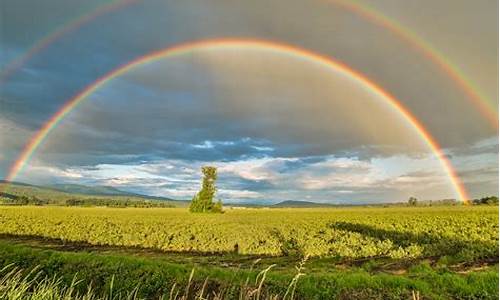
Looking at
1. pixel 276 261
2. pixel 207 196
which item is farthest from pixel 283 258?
pixel 207 196

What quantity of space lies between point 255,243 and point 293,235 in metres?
5.06

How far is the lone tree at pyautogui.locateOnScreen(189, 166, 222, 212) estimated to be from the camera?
306ft

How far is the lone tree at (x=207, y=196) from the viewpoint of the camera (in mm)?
93125

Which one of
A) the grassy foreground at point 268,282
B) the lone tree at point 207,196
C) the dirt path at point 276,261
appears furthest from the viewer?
the lone tree at point 207,196

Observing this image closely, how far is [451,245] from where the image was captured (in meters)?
29.6

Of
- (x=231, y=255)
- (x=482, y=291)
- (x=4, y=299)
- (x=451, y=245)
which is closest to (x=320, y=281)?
(x=482, y=291)

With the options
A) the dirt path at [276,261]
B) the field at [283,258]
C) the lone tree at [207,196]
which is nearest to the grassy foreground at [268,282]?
the field at [283,258]

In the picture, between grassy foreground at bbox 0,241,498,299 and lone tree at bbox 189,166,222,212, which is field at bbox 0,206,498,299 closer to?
grassy foreground at bbox 0,241,498,299

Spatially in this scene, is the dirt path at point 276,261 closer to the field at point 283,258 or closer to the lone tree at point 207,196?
the field at point 283,258

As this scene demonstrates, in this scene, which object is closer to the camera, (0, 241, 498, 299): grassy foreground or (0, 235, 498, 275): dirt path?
(0, 241, 498, 299): grassy foreground

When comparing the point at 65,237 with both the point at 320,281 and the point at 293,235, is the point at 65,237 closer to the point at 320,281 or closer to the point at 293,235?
the point at 293,235

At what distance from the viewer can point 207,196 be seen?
94438 millimetres

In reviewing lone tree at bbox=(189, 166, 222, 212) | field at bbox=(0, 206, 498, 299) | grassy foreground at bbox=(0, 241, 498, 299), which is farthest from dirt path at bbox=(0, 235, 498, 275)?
lone tree at bbox=(189, 166, 222, 212)

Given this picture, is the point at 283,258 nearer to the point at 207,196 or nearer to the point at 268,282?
the point at 268,282
